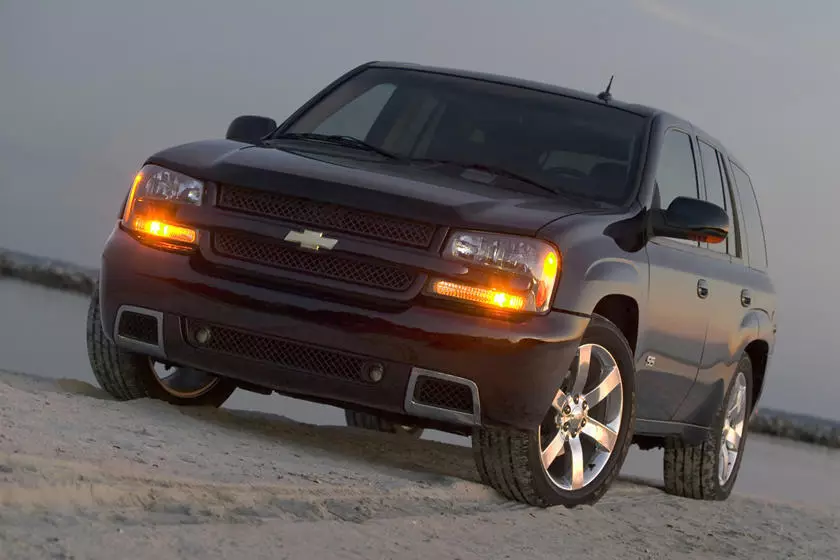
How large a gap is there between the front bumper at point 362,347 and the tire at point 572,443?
0.15 m

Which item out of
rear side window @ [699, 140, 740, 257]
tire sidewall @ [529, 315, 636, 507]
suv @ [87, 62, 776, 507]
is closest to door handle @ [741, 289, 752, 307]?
rear side window @ [699, 140, 740, 257]

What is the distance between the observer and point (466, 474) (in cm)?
702

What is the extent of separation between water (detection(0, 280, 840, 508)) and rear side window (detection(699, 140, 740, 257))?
69.9 inches

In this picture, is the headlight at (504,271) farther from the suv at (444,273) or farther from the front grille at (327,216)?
the front grille at (327,216)

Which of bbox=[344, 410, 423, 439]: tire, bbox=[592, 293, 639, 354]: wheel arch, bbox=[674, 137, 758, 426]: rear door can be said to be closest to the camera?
bbox=[592, 293, 639, 354]: wheel arch

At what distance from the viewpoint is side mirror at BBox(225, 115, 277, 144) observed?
7328mm

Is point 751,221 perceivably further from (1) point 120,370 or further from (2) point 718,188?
(1) point 120,370

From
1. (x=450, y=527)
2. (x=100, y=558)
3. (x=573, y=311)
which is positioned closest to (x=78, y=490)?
(x=100, y=558)

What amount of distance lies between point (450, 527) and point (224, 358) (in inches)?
52.1

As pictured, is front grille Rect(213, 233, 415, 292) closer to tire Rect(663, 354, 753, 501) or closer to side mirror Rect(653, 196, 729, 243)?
side mirror Rect(653, 196, 729, 243)

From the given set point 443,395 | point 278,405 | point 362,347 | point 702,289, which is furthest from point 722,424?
point 278,405

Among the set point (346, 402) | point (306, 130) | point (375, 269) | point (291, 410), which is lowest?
point (291, 410)

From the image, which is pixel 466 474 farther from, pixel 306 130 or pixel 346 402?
pixel 306 130

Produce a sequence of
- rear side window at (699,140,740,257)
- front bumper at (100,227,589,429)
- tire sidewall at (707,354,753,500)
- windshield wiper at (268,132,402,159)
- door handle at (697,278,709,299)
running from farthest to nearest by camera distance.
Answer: tire sidewall at (707,354,753,500), rear side window at (699,140,740,257), door handle at (697,278,709,299), windshield wiper at (268,132,402,159), front bumper at (100,227,589,429)
